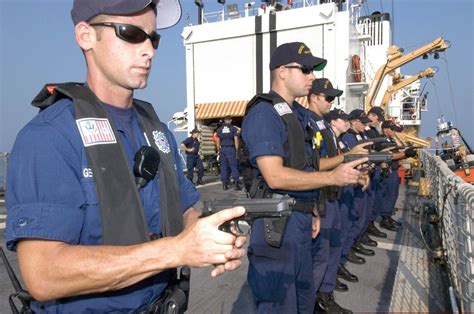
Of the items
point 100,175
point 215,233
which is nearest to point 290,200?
point 215,233

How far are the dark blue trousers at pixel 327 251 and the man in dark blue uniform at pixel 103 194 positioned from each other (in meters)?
2.11

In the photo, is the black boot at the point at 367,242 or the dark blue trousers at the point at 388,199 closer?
the black boot at the point at 367,242

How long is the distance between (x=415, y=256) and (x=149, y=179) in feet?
15.3

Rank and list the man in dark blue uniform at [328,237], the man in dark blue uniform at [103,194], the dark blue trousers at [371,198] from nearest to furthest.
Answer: the man in dark blue uniform at [103,194]
the man in dark blue uniform at [328,237]
the dark blue trousers at [371,198]

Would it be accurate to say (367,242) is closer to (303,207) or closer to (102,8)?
(303,207)

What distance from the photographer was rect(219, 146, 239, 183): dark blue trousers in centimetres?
1110

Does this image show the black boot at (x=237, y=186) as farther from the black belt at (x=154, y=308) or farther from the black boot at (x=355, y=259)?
the black belt at (x=154, y=308)

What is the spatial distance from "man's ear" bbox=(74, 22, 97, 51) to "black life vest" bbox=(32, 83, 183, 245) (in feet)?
0.51

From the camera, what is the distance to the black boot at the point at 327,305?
3439 millimetres

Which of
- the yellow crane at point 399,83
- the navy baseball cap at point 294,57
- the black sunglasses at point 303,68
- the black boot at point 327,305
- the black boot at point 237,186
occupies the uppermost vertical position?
the yellow crane at point 399,83

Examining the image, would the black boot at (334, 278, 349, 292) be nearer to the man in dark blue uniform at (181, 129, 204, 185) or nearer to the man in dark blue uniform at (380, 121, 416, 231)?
the man in dark blue uniform at (380, 121, 416, 231)

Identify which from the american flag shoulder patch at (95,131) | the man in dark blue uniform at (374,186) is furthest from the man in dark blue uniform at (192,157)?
the american flag shoulder patch at (95,131)

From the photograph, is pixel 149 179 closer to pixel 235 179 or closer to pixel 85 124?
pixel 85 124

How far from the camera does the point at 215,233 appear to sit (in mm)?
1090
